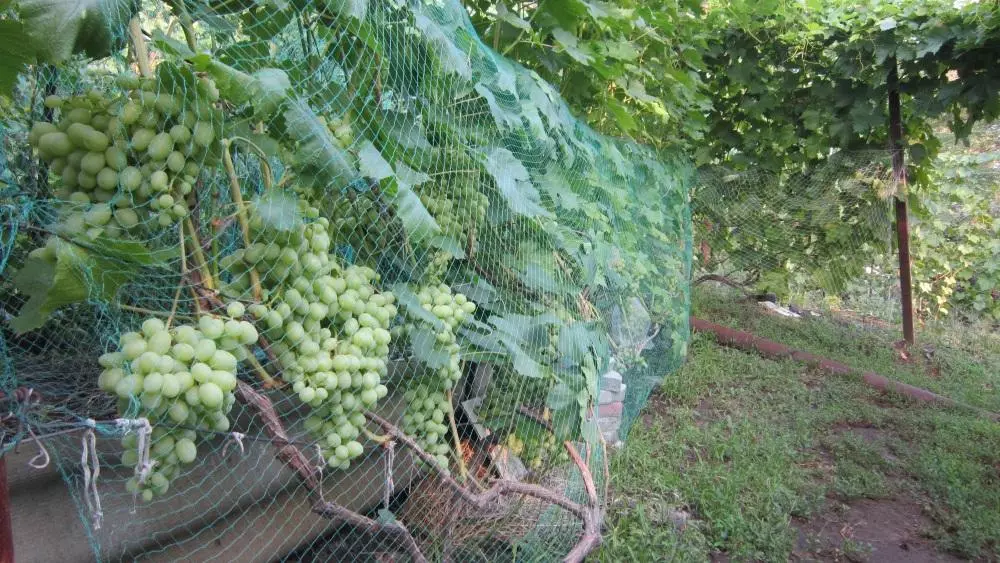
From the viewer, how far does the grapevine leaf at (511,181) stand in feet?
5.29

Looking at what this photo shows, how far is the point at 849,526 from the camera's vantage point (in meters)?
2.88

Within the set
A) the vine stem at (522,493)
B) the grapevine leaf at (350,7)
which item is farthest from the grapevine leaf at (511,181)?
the vine stem at (522,493)

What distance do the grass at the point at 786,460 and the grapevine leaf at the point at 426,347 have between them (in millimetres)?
1244

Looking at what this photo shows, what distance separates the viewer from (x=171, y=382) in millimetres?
861

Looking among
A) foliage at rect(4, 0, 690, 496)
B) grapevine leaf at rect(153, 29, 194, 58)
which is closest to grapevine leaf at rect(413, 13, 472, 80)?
foliage at rect(4, 0, 690, 496)

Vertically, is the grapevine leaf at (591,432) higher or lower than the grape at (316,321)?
lower

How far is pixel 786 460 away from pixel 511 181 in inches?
100

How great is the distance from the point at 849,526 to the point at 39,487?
3004mm

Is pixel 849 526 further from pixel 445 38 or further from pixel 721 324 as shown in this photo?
pixel 721 324

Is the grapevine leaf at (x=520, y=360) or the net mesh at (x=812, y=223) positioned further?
the net mesh at (x=812, y=223)

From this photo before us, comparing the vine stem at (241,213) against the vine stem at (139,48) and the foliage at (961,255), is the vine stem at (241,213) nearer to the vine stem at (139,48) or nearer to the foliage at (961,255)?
the vine stem at (139,48)

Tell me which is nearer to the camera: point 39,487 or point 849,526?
point 39,487

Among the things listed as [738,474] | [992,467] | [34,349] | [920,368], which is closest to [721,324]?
[920,368]

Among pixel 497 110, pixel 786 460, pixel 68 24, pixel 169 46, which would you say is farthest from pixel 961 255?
pixel 68 24
